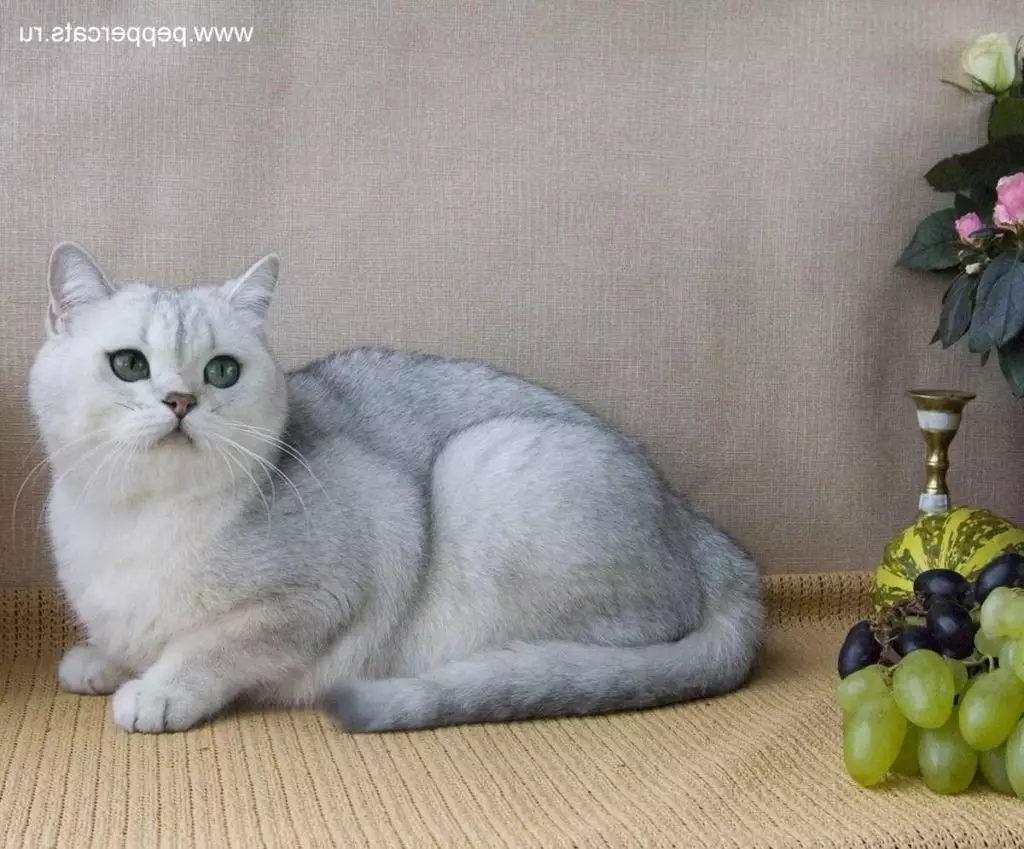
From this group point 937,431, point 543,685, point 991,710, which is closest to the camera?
point 991,710

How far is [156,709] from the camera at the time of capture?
1.33m

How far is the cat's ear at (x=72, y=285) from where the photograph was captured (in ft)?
4.45

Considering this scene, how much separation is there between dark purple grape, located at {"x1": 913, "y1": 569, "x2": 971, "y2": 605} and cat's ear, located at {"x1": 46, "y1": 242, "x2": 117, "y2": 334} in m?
0.94

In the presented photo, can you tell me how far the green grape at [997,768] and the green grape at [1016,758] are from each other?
0.01 meters

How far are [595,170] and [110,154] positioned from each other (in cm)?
66

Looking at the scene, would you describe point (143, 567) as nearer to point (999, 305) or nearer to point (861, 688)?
point (861, 688)

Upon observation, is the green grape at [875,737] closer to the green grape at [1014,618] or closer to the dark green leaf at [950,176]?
the green grape at [1014,618]

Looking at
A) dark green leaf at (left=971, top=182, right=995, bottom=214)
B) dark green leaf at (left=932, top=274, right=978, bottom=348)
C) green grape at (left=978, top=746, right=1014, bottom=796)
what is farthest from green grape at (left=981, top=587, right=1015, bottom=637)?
dark green leaf at (left=971, top=182, right=995, bottom=214)

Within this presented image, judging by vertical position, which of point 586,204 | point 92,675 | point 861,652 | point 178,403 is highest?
point 586,204

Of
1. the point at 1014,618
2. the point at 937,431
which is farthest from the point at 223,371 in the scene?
the point at 937,431

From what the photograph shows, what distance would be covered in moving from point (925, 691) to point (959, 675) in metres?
0.08

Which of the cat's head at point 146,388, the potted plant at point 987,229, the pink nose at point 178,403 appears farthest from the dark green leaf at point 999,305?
the pink nose at point 178,403

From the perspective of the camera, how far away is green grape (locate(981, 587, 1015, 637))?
3.84 ft

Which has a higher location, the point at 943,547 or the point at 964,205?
the point at 964,205
